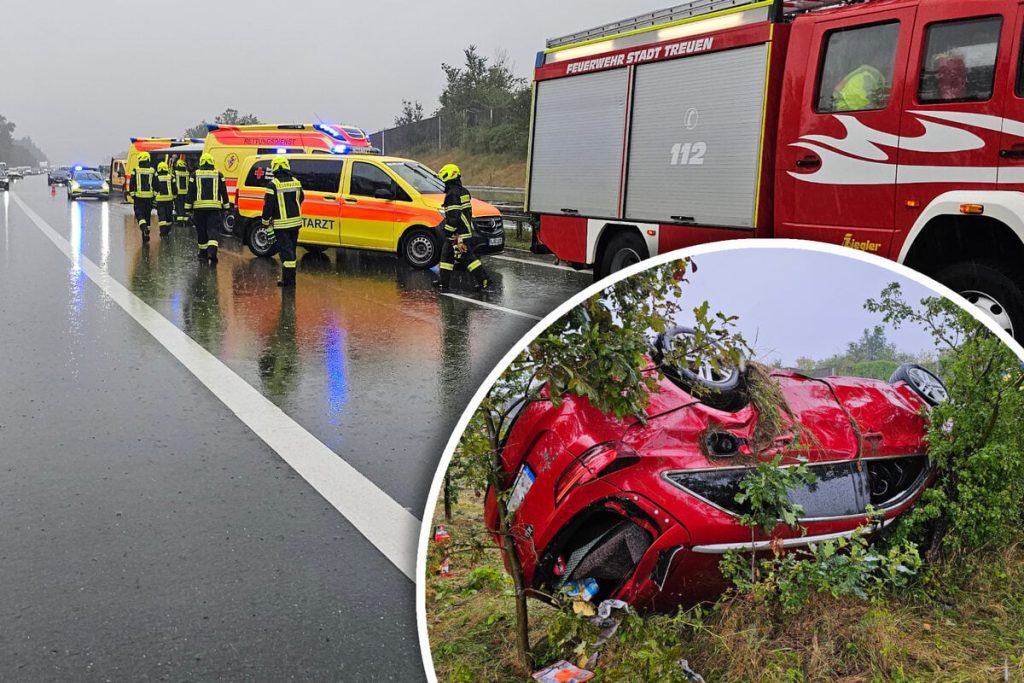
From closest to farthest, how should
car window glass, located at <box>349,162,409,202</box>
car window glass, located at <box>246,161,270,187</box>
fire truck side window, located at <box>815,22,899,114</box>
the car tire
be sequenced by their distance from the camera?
fire truck side window, located at <box>815,22,899,114</box> → the car tire → car window glass, located at <box>349,162,409,202</box> → car window glass, located at <box>246,161,270,187</box>

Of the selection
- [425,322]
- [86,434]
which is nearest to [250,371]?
[86,434]

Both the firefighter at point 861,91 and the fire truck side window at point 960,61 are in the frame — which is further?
the firefighter at point 861,91

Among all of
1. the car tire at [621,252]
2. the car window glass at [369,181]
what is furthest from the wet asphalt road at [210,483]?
the car window glass at [369,181]

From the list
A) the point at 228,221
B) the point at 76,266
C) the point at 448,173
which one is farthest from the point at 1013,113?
the point at 228,221

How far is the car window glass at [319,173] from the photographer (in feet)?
53.3

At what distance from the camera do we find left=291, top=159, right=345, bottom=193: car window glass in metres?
16.2

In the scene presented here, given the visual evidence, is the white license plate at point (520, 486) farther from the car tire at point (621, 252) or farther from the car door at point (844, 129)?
the car tire at point (621, 252)

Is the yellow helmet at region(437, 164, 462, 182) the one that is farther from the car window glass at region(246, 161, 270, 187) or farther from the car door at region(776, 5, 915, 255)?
the car window glass at region(246, 161, 270, 187)

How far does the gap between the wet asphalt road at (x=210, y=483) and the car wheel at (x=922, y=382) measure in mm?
629

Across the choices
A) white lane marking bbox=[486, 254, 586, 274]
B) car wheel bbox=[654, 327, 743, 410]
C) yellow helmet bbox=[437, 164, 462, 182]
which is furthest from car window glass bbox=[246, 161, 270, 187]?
car wheel bbox=[654, 327, 743, 410]

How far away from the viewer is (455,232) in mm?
13281

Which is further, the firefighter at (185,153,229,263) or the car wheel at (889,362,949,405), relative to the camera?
the firefighter at (185,153,229,263)

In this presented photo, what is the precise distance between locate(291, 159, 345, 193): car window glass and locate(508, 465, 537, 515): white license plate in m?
15.2

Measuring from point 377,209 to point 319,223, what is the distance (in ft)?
3.96
